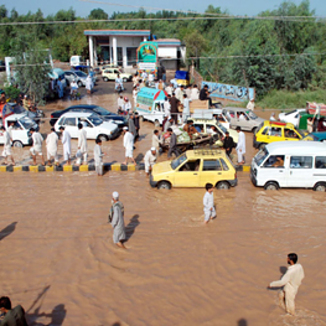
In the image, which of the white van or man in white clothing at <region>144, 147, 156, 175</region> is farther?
man in white clothing at <region>144, 147, 156, 175</region>

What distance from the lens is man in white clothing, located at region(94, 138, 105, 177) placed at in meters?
13.5

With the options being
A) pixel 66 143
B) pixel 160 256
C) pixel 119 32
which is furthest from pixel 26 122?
pixel 119 32

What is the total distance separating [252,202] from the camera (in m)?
11.4

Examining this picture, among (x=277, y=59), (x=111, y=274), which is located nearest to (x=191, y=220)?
(x=111, y=274)

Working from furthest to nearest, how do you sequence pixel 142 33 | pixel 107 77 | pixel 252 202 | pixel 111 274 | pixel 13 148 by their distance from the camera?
1. pixel 142 33
2. pixel 107 77
3. pixel 13 148
4. pixel 252 202
5. pixel 111 274

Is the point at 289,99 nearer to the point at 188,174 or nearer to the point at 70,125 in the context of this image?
the point at 70,125

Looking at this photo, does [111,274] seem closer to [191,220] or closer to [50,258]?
[50,258]

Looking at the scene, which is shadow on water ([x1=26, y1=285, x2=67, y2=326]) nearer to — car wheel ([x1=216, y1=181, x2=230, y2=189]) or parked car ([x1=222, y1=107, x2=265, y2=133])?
car wheel ([x1=216, y1=181, x2=230, y2=189])

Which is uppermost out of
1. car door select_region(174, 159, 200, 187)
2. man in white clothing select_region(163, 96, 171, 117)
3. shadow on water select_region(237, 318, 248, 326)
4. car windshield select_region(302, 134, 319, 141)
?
man in white clothing select_region(163, 96, 171, 117)

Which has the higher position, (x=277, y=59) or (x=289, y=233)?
(x=277, y=59)

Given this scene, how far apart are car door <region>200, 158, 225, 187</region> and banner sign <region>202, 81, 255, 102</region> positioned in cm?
1898

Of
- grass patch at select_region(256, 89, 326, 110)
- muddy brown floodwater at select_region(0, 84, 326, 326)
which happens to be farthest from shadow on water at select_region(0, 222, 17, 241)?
grass patch at select_region(256, 89, 326, 110)

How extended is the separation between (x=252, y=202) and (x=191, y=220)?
237cm

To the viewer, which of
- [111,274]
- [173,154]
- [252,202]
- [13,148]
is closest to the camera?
[111,274]
